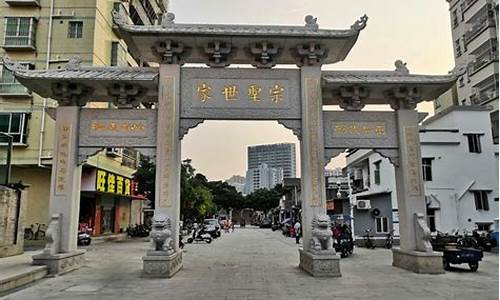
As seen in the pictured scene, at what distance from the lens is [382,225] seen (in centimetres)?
1809

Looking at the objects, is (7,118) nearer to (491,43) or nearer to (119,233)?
(119,233)

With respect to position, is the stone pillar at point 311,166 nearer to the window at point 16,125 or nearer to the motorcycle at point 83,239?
the motorcycle at point 83,239

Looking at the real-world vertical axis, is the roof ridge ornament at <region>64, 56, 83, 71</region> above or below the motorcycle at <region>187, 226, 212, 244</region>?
above

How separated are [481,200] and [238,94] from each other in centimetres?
1302

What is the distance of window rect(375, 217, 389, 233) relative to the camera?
58.5 ft

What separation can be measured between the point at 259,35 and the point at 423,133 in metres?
11.3

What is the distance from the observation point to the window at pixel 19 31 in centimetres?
1722

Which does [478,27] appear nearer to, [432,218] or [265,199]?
[432,218]

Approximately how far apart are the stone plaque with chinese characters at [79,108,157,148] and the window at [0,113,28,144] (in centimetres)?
914

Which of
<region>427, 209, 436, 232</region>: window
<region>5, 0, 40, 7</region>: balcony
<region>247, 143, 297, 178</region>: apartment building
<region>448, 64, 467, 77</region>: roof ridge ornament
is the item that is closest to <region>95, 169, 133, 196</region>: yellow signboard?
<region>5, 0, 40, 7</region>: balcony

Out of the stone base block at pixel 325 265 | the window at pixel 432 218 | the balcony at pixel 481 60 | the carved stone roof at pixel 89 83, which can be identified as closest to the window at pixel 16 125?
the carved stone roof at pixel 89 83

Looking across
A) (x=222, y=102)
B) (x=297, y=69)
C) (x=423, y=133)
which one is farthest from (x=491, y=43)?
(x=222, y=102)

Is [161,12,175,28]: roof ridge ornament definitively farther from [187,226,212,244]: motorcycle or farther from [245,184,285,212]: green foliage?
[245,184,285,212]: green foliage

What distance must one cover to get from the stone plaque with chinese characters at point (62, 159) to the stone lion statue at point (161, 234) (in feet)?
7.54
